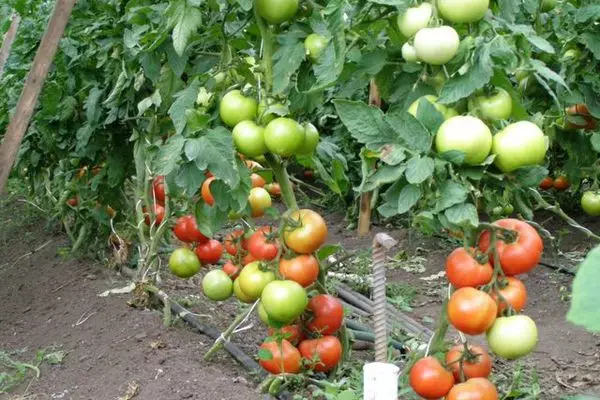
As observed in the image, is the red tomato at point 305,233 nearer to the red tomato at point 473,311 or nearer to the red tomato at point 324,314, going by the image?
the red tomato at point 324,314

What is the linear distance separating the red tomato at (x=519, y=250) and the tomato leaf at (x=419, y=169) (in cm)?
31

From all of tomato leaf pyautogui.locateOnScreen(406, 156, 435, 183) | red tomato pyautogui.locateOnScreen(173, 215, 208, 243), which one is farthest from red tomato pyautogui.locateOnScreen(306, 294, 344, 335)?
tomato leaf pyautogui.locateOnScreen(406, 156, 435, 183)

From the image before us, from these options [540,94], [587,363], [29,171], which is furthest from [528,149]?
[29,171]

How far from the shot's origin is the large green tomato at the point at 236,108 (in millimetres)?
2090

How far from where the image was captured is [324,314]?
2.35 m

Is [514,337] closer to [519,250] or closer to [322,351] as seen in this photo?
[519,250]

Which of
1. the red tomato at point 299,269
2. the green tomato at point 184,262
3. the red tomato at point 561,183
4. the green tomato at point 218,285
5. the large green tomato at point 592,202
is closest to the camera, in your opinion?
the red tomato at point 299,269

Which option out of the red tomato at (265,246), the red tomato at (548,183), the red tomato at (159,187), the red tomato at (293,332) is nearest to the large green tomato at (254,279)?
Result: the red tomato at (265,246)

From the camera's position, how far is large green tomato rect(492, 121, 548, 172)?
1569 mm


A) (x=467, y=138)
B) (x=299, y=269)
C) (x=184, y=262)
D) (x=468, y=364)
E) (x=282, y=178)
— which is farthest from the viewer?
(x=184, y=262)

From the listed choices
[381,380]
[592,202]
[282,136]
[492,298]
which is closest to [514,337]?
[492,298]

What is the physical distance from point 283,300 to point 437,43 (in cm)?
81

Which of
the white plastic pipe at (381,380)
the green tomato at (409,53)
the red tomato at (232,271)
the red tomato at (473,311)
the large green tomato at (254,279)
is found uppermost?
the green tomato at (409,53)

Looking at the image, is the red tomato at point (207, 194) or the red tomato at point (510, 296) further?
the red tomato at point (207, 194)
